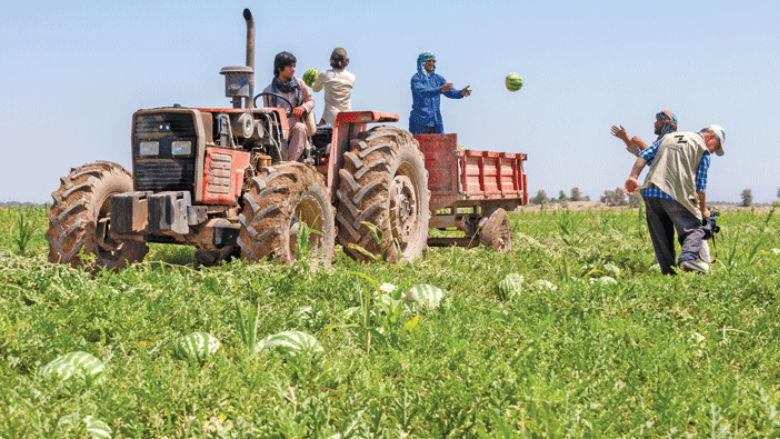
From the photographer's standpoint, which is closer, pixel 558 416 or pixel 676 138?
pixel 558 416

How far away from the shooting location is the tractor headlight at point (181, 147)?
659 centimetres

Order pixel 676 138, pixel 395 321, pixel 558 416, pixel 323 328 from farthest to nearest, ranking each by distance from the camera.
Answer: pixel 676 138 < pixel 323 328 < pixel 395 321 < pixel 558 416

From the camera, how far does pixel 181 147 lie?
6625mm

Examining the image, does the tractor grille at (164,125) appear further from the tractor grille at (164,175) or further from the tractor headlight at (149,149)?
the tractor grille at (164,175)

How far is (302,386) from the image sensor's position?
319 centimetres

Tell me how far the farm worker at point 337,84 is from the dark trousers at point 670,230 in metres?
3.96

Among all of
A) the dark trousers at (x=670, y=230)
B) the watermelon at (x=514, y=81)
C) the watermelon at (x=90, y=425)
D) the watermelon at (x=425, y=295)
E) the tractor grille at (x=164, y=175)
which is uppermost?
the watermelon at (x=514, y=81)

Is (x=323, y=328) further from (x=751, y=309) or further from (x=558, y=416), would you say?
(x=751, y=309)

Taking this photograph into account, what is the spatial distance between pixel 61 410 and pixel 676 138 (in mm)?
6403

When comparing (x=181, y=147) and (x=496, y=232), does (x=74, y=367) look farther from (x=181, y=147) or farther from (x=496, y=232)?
(x=496, y=232)

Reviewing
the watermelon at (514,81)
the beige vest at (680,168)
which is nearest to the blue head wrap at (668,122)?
the beige vest at (680,168)

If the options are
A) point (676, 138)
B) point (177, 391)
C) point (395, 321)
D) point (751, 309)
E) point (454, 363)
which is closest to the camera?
point (177, 391)

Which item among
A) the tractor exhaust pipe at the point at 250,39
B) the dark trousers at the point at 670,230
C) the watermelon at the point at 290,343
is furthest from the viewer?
the tractor exhaust pipe at the point at 250,39

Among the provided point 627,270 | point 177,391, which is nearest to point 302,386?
point 177,391
